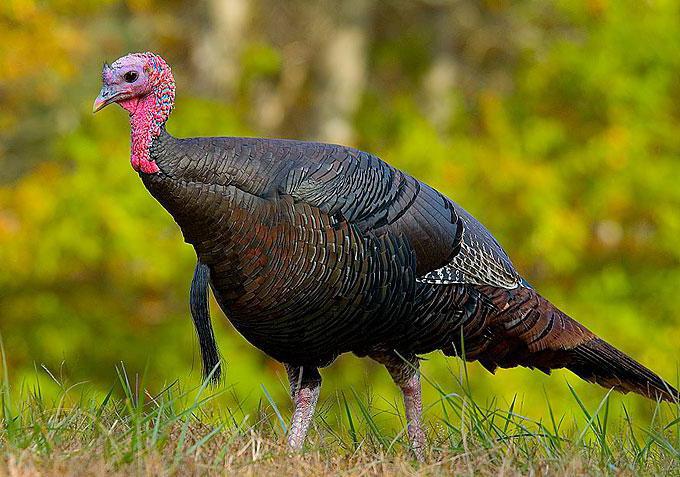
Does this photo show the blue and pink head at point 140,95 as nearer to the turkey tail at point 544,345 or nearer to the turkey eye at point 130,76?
the turkey eye at point 130,76

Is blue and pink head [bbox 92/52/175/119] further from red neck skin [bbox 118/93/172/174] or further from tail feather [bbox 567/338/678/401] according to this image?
tail feather [bbox 567/338/678/401]

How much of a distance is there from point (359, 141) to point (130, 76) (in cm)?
1134

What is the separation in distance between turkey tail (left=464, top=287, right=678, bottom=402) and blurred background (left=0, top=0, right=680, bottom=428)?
566 centimetres

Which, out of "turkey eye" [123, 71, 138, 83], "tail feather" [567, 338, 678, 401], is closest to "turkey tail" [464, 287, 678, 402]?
"tail feather" [567, 338, 678, 401]

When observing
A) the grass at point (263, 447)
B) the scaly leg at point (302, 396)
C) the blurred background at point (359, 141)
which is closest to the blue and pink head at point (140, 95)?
the grass at point (263, 447)

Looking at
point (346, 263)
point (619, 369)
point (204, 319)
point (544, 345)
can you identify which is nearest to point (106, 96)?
point (204, 319)

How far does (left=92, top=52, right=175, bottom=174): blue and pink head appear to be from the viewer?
418 cm

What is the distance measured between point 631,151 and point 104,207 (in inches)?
238

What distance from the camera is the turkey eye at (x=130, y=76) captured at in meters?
4.22

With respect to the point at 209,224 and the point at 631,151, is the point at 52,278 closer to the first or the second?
the point at 631,151

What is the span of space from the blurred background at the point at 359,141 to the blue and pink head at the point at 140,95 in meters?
5.77

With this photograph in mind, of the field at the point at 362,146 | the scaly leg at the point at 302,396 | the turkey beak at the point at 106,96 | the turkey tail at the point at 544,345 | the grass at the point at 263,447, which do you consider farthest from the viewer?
the field at the point at 362,146

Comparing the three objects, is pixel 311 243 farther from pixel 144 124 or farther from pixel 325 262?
pixel 144 124

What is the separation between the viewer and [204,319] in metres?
4.35
